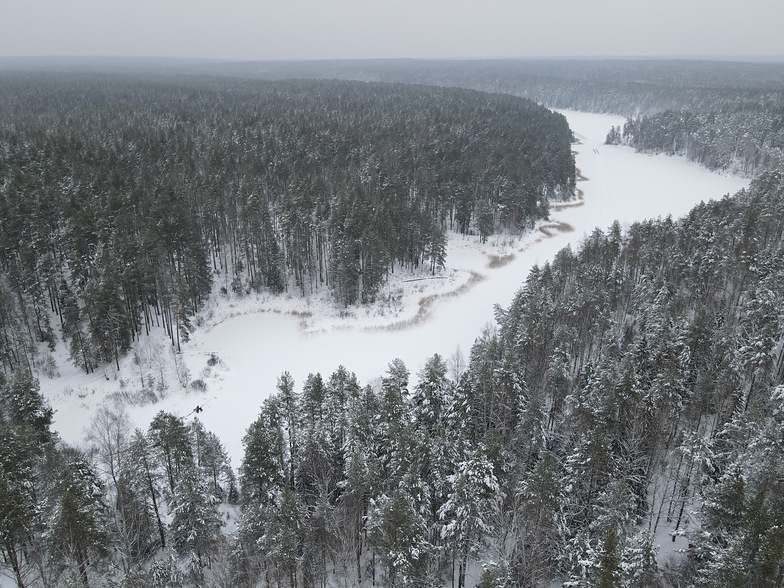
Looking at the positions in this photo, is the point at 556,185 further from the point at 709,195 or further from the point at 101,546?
the point at 101,546

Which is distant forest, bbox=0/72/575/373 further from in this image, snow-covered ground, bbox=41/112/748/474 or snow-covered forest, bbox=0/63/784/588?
snow-covered ground, bbox=41/112/748/474

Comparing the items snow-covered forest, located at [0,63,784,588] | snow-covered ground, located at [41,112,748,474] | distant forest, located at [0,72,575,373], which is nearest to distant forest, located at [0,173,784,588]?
snow-covered forest, located at [0,63,784,588]

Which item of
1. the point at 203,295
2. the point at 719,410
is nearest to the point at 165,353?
the point at 203,295

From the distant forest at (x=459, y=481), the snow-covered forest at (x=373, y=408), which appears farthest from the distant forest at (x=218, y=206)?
the distant forest at (x=459, y=481)

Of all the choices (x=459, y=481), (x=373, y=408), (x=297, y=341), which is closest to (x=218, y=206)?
(x=297, y=341)

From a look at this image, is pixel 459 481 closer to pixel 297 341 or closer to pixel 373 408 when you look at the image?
pixel 373 408
